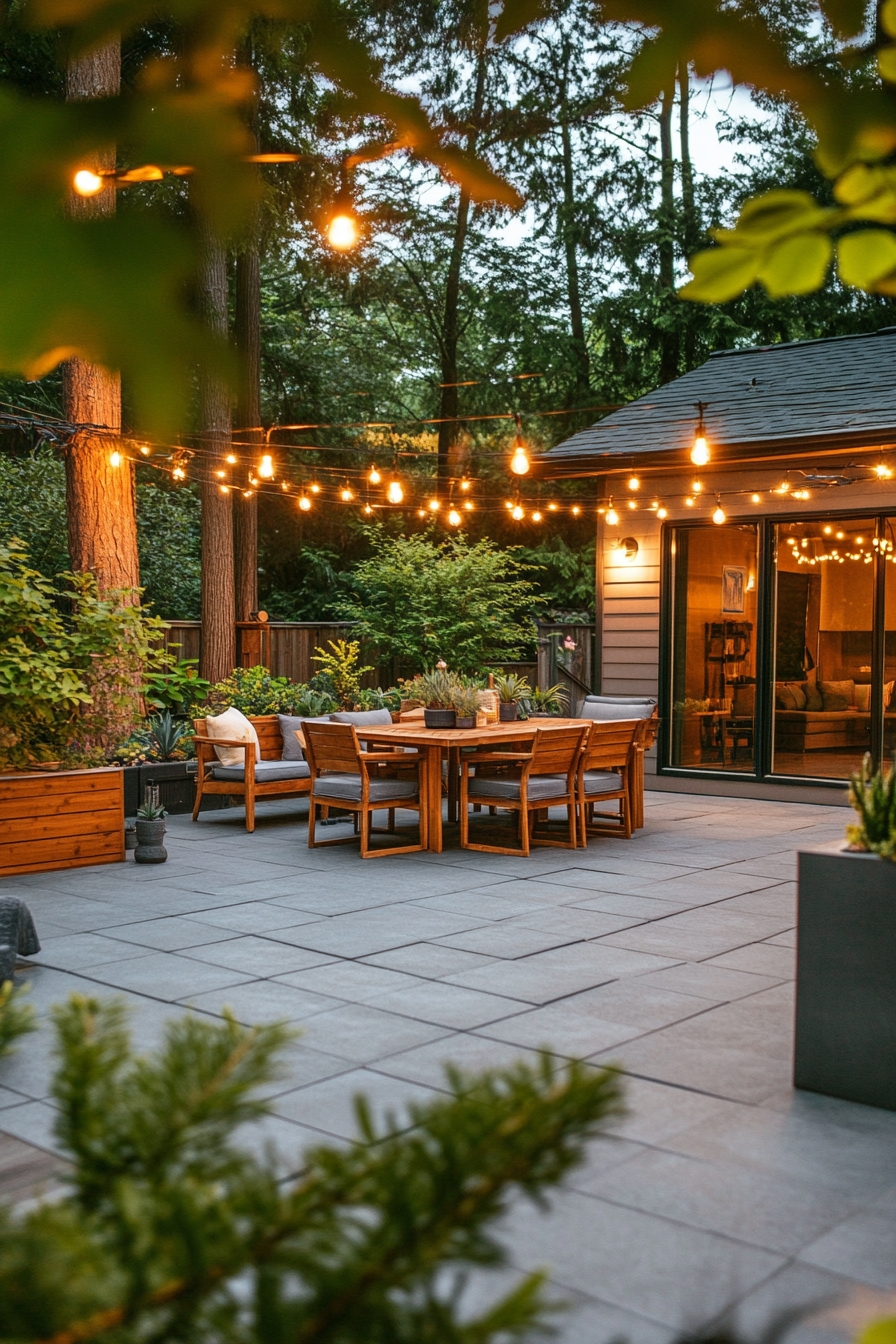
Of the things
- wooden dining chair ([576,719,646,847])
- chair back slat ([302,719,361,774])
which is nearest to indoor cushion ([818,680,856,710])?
wooden dining chair ([576,719,646,847])

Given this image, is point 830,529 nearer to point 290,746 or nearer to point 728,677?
point 728,677

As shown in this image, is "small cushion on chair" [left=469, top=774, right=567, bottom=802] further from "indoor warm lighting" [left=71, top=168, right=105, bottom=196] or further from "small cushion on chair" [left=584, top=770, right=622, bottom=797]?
"indoor warm lighting" [left=71, top=168, right=105, bottom=196]

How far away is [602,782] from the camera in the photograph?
9.27 m

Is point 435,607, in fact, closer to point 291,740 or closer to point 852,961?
point 291,740

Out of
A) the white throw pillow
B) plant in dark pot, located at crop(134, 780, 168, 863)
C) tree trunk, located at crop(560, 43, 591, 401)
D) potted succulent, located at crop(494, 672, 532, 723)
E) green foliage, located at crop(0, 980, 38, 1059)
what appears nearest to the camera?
green foliage, located at crop(0, 980, 38, 1059)

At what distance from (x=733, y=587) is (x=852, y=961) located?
8.76 metres

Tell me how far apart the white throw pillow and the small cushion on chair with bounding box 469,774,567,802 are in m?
2.02

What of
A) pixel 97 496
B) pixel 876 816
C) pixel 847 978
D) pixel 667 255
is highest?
pixel 667 255

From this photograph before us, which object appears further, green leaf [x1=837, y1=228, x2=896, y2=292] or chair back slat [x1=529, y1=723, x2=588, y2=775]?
chair back slat [x1=529, y1=723, x2=588, y2=775]

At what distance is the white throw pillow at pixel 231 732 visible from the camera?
9914 mm

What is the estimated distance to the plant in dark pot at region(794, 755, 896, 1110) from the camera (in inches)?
151

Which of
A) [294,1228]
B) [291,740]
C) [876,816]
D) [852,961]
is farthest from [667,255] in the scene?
[294,1228]

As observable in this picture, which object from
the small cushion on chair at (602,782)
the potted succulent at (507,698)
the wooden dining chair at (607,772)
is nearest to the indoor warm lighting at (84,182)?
the wooden dining chair at (607,772)

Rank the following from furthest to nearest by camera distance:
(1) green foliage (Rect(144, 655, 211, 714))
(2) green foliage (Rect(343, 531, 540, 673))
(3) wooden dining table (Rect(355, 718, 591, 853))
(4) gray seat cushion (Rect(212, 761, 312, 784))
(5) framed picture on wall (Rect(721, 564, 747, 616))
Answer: (2) green foliage (Rect(343, 531, 540, 673)), (1) green foliage (Rect(144, 655, 211, 714)), (5) framed picture on wall (Rect(721, 564, 747, 616)), (4) gray seat cushion (Rect(212, 761, 312, 784)), (3) wooden dining table (Rect(355, 718, 591, 853))
